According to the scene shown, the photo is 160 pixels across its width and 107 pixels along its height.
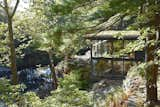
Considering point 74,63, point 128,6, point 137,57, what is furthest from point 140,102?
point 74,63

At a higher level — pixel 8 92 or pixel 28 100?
pixel 8 92

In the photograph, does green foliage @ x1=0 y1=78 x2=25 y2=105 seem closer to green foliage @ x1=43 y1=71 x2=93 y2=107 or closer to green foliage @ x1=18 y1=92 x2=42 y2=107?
green foliage @ x1=18 y1=92 x2=42 y2=107

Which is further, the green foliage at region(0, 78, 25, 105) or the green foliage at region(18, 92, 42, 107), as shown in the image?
the green foliage at region(18, 92, 42, 107)

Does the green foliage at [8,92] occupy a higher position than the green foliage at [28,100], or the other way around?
the green foliage at [8,92]

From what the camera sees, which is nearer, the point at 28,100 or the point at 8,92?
the point at 28,100

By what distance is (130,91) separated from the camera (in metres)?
13.4

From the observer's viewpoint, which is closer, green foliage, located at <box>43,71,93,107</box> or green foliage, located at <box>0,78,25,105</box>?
green foliage, located at <box>0,78,25,105</box>

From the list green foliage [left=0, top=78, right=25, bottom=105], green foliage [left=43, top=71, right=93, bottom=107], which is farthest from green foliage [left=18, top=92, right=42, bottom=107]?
green foliage [left=43, top=71, right=93, bottom=107]

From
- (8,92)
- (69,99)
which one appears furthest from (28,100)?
(69,99)

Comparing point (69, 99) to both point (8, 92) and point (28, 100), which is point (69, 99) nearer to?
point (28, 100)

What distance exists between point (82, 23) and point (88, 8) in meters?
0.47

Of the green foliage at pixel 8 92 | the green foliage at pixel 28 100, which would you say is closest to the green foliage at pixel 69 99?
the green foliage at pixel 28 100

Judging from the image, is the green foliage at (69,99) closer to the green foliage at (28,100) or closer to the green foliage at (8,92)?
the green foliage at (28,100)

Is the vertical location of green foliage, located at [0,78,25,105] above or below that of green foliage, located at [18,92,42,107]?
above
